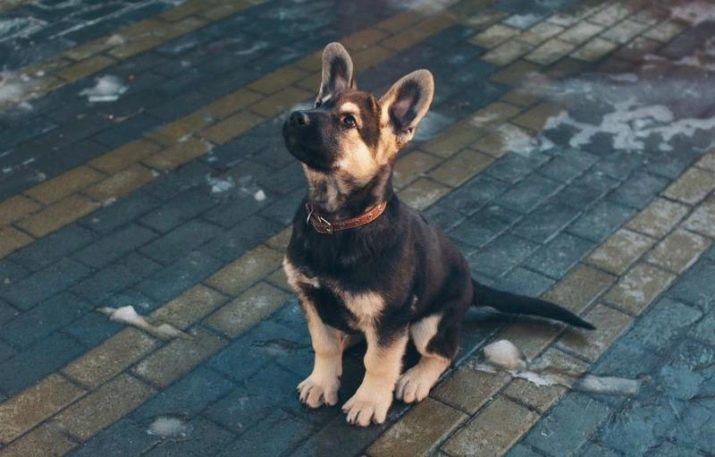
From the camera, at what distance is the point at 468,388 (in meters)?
5.94

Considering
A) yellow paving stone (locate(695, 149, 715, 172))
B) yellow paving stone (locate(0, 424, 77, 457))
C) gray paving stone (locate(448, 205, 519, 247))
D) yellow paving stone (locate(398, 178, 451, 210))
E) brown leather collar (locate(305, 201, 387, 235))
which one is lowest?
yellow paving stone (locate(695, 149, 715, 172))

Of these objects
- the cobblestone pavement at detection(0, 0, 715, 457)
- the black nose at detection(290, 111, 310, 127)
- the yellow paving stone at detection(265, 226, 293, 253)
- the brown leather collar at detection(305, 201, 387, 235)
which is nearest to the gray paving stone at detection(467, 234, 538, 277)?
the cobblestone pavement at detection(0, 0, 715, 457)

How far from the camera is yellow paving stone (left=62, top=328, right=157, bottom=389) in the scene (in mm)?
6098

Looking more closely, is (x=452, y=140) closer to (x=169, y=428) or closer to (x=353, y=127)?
(x=353, y=127)

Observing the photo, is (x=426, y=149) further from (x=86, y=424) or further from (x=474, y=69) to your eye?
(x=86, y=424)

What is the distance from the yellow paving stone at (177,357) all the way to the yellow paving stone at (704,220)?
3.23 meters

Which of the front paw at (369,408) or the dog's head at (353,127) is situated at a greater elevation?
the dog's head at (353,127)

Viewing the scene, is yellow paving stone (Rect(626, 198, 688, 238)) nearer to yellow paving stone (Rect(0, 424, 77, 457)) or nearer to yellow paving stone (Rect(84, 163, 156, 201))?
yellow paving stone (Rect(84, 163, 156, 201))

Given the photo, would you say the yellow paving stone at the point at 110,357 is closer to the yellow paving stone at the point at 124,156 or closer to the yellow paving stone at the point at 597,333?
the yellow paving stone at the point at 124,156

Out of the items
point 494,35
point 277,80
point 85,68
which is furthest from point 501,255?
point 85,68

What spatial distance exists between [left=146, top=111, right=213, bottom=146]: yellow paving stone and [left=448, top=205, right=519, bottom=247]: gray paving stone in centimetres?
243

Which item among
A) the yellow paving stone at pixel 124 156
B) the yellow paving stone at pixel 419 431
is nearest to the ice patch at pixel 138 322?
the yellow paving stone at pixel 419 431

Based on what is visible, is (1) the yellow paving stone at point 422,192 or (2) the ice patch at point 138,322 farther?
(1) the yellow paving stone at point 422,192

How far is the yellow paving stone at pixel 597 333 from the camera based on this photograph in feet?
20.4
